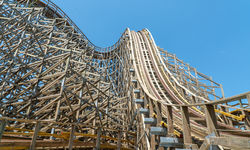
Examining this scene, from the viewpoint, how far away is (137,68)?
9.02 meters

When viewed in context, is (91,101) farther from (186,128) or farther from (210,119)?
(210,119)

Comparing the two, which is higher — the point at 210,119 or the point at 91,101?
the point at 91,101

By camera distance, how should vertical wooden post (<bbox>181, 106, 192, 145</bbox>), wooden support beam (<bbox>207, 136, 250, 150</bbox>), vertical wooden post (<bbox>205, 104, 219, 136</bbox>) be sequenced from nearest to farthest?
wooden support beam (<bbox>207, 136, 250, 150</bbox>) → vertical wooden post (<bbox>205, 104, 219, 136</bbox>) → vertical wooden post (<bbox>181, 106, 192, 145</bbox>)

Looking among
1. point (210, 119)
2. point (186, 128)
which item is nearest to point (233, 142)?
point (210, 119)

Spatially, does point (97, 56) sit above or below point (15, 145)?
above

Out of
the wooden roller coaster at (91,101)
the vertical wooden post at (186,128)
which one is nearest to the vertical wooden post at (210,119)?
the wooden roller coaster at (91,101)

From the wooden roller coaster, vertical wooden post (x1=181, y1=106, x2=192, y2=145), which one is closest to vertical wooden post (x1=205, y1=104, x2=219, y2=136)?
the wooden roller coaster

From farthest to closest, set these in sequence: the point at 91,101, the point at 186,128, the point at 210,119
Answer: the point at 91,101 → the point at 186,128 → the point at 210,119

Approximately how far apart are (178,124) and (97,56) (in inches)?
561

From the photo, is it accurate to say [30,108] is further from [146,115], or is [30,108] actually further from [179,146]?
[179,146]

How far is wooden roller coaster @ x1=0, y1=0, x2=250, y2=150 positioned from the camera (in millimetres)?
3211

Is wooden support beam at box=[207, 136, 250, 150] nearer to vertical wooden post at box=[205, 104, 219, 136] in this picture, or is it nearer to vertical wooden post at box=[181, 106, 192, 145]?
vertical wooden post at box=[205, 104, 219, 136]

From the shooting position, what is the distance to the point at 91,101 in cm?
874

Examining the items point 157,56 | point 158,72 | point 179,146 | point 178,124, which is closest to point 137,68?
point 158,72
